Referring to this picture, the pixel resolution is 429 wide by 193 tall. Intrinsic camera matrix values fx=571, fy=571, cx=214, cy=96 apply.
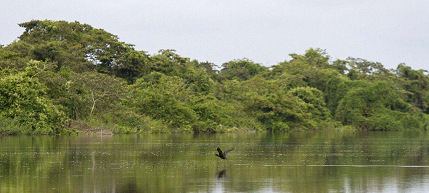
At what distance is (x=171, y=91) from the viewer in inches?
2012

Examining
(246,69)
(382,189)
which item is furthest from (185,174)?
(246,69)

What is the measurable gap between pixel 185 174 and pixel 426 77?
242ft

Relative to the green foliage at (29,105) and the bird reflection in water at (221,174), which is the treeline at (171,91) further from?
Result: the bird reflection in water at (221,174)

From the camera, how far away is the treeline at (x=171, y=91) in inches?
1609

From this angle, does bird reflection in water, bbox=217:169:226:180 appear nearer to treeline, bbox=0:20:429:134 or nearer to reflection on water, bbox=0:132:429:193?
reflection on water, bbox=0:132:429:193

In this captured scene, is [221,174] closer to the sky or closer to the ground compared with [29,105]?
closer to the ground

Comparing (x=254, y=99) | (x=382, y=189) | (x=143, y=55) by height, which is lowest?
(x=382, y=189)

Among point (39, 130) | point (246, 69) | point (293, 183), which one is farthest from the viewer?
point (246, 69)

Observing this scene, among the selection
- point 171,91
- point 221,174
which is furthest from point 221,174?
point 171,91

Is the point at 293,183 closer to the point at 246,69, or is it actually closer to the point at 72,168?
the point at 72,168

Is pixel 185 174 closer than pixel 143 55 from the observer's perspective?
Yes

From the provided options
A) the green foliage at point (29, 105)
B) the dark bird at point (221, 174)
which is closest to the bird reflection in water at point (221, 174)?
the dark bird at point (221, 174)

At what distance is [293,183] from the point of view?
1338cm

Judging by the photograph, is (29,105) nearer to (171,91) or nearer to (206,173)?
(171,91)
